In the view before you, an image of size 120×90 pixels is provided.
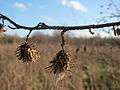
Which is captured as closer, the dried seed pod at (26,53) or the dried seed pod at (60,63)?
the dried seed pod at (60,63)

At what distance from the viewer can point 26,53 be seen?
129 centimetres

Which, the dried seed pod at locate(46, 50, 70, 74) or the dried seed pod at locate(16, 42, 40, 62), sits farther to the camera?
the dried seed pod at locate(16, 42, 40, 62)

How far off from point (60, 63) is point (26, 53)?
0.18m

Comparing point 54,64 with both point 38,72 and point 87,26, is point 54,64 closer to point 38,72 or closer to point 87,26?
point 87,26

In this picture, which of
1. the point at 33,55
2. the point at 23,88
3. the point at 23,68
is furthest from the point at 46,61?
the point at 33,55

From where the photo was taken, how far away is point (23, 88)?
16.4 ft

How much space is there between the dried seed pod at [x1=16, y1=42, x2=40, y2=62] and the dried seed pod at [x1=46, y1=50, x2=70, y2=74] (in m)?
0.13

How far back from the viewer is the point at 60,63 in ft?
3.92

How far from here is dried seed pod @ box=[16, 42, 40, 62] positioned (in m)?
1.29

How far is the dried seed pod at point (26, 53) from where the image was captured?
50.7 inches

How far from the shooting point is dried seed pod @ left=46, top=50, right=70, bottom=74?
1.17m

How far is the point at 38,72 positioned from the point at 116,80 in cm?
186

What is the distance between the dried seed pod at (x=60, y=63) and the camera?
3.85ft

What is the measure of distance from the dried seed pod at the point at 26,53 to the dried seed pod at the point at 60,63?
13 centimetres
